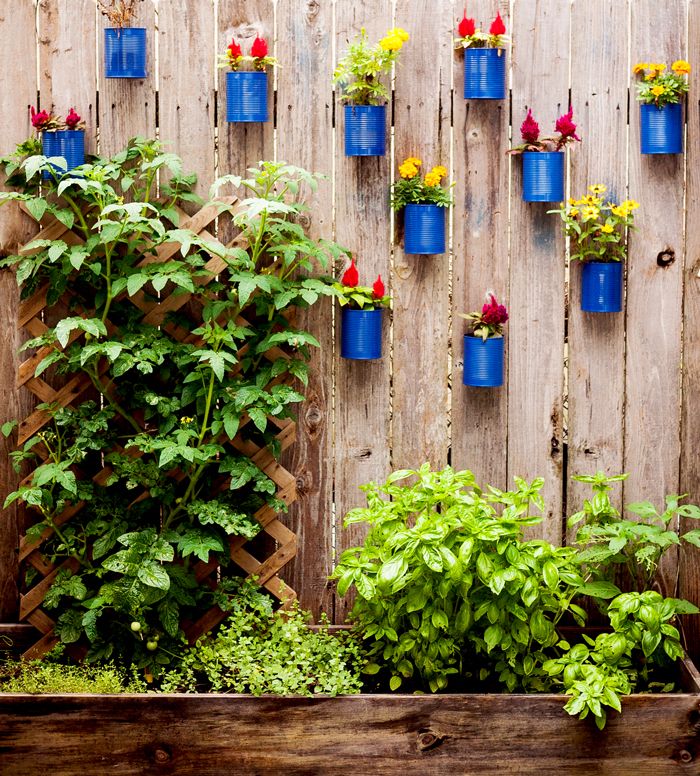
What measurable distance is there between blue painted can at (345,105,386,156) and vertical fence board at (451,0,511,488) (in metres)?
0.27

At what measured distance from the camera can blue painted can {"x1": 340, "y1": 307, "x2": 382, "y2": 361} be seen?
334cm

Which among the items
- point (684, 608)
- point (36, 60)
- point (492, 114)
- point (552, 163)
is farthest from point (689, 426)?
point (36, 60)

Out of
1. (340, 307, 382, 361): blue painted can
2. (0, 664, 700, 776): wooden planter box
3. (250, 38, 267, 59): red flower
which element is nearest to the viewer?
(0, 664, 700, 776): wooden planter box

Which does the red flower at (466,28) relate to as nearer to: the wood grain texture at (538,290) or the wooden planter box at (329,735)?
the wood grain texture at (538,290)

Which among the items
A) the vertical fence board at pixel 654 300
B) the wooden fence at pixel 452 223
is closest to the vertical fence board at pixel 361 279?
the wooden fence at pixel 452 223

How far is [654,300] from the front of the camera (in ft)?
11.4

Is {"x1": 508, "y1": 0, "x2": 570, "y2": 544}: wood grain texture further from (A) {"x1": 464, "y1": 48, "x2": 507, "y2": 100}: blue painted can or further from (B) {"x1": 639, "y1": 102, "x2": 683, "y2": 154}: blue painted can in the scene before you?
(B) {"x1": 639, "y1": 102, "x2": 683, "y2": 154}: blue painted can

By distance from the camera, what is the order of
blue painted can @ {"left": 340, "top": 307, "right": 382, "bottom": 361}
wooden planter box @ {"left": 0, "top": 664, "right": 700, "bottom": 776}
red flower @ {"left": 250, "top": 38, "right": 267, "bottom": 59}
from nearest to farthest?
wooden planter box @ {"left": 0, "top": 664, "right": 700, "bottom": 776}, red flower @ {"left": 250, "top": 38, "right": 267, "bottom": 59}, blue painted can @ {"left": 340, "top": 307, "right": 382, "bottom": 361}

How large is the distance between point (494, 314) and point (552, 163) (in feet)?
1.68

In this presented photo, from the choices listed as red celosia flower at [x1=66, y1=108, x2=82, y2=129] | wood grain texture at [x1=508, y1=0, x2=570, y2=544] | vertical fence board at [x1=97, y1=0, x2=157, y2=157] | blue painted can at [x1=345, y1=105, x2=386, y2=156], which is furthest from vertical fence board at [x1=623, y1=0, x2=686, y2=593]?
red celosia flower at [x1=66, y1=108, x2=82, y2=129]

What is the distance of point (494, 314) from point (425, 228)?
0.35 meters

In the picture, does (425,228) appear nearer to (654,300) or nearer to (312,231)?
(312,231)

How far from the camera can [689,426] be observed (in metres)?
3.50

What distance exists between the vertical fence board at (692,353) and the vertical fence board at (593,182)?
21cm
